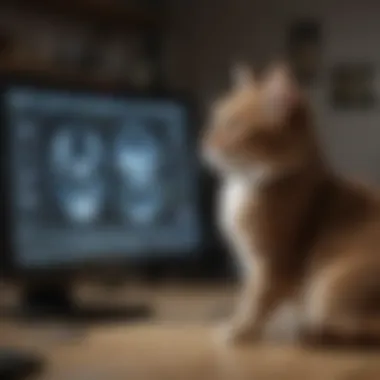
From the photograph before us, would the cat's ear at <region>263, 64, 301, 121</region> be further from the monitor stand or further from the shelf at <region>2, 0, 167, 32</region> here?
the shelf at <region>2, 0, 167, 32</region>

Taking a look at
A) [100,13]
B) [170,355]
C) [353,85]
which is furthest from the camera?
[353,85]

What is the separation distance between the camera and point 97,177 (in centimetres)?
146

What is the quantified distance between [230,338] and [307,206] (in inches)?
7.8

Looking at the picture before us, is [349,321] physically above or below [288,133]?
below

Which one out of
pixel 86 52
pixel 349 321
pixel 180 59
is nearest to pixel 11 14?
pixel 86 52

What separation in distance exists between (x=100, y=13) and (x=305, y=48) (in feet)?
2.71

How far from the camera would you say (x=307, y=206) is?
48.4 inches

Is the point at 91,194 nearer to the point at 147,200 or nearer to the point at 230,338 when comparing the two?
the point at 147,200

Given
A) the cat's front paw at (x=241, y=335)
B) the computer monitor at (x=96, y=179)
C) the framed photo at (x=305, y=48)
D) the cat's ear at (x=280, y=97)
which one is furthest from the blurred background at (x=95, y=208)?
the framed photo at (x=305, y=48)

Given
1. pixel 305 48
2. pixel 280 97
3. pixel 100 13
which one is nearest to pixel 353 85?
pixel 305 48

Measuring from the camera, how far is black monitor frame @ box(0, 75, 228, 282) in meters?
1.33

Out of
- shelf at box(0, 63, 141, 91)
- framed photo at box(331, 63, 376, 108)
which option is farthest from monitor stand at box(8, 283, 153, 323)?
framed photo at box(331, 63, 376, 108)

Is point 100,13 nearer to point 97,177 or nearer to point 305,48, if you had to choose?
point 305,48

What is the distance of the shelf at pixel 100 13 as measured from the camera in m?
2.20
